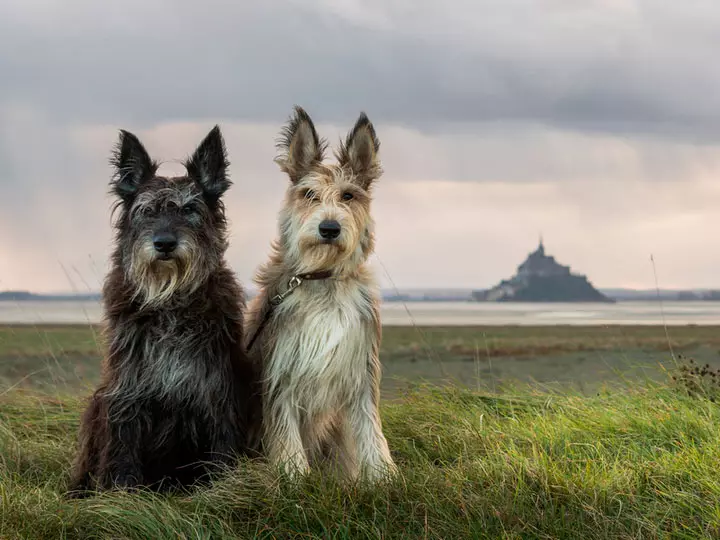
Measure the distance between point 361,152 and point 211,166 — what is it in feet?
3.90

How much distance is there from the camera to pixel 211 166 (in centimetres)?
620

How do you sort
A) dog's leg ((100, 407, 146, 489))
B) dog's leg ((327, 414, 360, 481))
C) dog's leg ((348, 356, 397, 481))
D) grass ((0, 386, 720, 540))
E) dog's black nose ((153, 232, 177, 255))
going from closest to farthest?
grass ((0, 386, 720, 540)) → dog's black nose ((153, 232, 177, 255)) → dog's leg ((100, 407, 146, 489)) → dog's leg ((348, 356, 397, 481)) → dog's leg ((327, 414, 360, 481))

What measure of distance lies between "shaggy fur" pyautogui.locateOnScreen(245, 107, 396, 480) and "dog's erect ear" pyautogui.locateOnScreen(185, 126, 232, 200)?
1.69 feet

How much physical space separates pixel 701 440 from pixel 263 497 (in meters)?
4.09

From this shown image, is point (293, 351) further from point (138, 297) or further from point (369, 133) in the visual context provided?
point (369, 133)

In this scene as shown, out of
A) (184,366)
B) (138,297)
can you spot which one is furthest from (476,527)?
(138,297)

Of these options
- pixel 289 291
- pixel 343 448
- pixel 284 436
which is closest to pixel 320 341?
pixel 289 291

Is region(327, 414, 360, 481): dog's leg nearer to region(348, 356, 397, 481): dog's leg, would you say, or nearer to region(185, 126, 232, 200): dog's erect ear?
region(348, 356, 397, 481): dog's leg

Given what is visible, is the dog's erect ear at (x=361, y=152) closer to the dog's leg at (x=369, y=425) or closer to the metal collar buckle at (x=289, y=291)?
the metal collar buckle at (x=289, y=291)

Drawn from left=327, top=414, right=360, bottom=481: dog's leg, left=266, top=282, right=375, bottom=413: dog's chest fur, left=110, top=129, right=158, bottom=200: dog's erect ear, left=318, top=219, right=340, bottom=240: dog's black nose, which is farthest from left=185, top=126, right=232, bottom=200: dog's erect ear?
left=327, top=414, right=360, bottom=481: dog's leg

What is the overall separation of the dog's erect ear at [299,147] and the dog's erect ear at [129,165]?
3.50ft

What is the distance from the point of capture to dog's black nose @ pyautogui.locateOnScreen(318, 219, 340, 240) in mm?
5934

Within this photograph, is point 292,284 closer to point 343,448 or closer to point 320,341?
point 320,341

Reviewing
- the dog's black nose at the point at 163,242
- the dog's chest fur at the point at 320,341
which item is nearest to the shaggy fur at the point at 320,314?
the dog's chest fur at the point at 320,341
